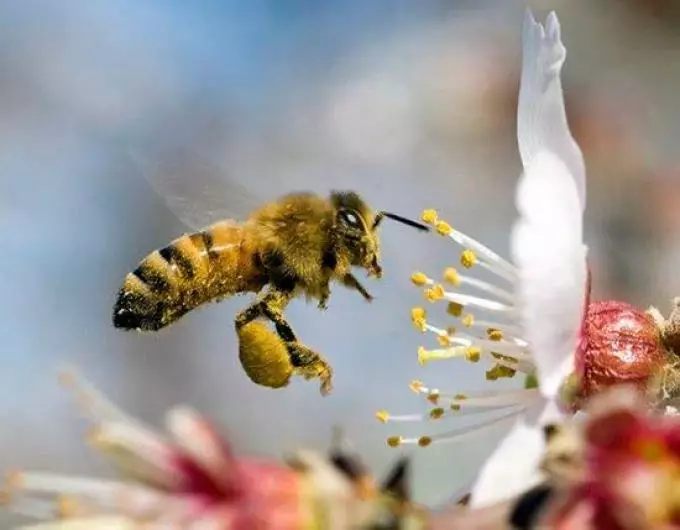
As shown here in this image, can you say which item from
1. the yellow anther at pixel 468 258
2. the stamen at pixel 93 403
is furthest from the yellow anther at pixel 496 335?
the stamen at pixel 93 403

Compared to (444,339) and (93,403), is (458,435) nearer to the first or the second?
(444,339)

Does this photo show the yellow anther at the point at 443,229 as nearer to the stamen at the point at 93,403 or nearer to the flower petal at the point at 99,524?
the stamen at the point at 93,403

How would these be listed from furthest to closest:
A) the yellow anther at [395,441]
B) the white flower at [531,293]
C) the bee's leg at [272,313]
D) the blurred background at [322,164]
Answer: the blurred background at [322,164]
the bee's leg at [272,313]
the yellow anther at [395,441]
the white flower at [531,293]

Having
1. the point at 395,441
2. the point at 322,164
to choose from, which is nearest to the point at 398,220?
the point at 395,441

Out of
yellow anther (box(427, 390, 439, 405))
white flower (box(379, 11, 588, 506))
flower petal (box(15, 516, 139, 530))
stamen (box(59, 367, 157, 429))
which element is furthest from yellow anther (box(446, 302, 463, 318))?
flower petal (box(15, 516, 139, 530))

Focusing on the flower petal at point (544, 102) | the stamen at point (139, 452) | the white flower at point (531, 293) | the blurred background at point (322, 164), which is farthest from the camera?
the blurred background at point (322, 164)

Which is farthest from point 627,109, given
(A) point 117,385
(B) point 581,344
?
(B) point 581,344

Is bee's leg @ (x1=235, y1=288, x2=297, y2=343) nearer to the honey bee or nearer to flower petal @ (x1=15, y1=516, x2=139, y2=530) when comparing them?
the honey bee

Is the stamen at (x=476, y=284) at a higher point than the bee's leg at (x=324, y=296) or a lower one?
lower
